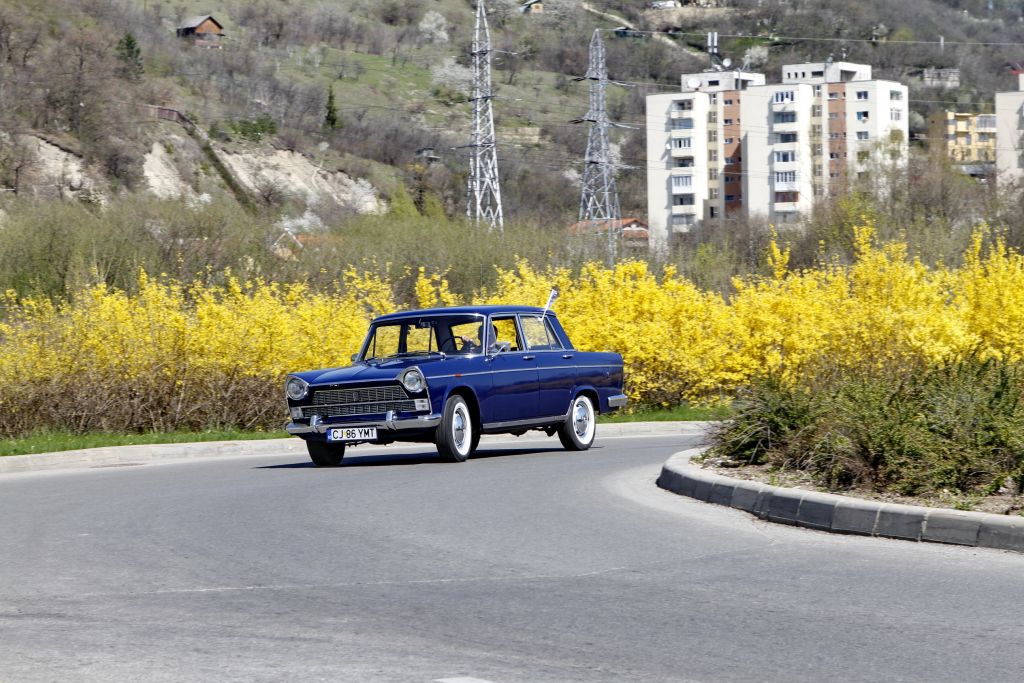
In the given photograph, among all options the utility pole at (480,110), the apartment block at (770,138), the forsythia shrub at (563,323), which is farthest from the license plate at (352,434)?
the apartment block at (770,138)

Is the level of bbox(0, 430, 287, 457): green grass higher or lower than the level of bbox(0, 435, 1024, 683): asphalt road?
lower

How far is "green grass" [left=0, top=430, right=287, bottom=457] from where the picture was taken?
2083 cm

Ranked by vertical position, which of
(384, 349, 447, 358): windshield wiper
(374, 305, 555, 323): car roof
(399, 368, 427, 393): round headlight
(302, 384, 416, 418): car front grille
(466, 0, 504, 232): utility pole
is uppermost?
(466, 0, 504, 232): utility pole

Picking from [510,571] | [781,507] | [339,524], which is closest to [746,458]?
[781,507]

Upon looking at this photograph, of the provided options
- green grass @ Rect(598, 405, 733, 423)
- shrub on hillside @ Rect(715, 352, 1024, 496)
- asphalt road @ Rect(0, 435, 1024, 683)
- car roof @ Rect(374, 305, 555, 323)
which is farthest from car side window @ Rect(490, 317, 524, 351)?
green grass @ Rect(598, 405, 733, 423)

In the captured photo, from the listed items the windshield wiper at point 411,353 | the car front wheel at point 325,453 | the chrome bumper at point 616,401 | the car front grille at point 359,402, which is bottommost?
the car front wheel at point 325,453

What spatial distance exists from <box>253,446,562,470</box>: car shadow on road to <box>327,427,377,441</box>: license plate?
0.46 meters

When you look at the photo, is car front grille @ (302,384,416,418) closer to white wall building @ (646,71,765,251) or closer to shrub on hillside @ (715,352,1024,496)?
shrub on hillside @ (715,352,1024,496)

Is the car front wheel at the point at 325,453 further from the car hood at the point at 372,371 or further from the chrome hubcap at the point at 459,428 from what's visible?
the chrome hubcap at the point at 459,428

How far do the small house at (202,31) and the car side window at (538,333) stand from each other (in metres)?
161

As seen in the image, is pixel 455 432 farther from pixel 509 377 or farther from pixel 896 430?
pixel 896 430

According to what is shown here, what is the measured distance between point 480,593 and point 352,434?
8763 mm

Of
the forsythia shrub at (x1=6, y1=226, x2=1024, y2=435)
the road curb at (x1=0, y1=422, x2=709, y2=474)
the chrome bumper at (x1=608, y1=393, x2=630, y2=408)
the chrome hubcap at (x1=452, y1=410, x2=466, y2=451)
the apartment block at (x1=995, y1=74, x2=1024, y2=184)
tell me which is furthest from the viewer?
the apartment block at (x1=995, y1=74, x2=1024, y2=184)

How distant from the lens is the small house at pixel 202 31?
6944 inches
